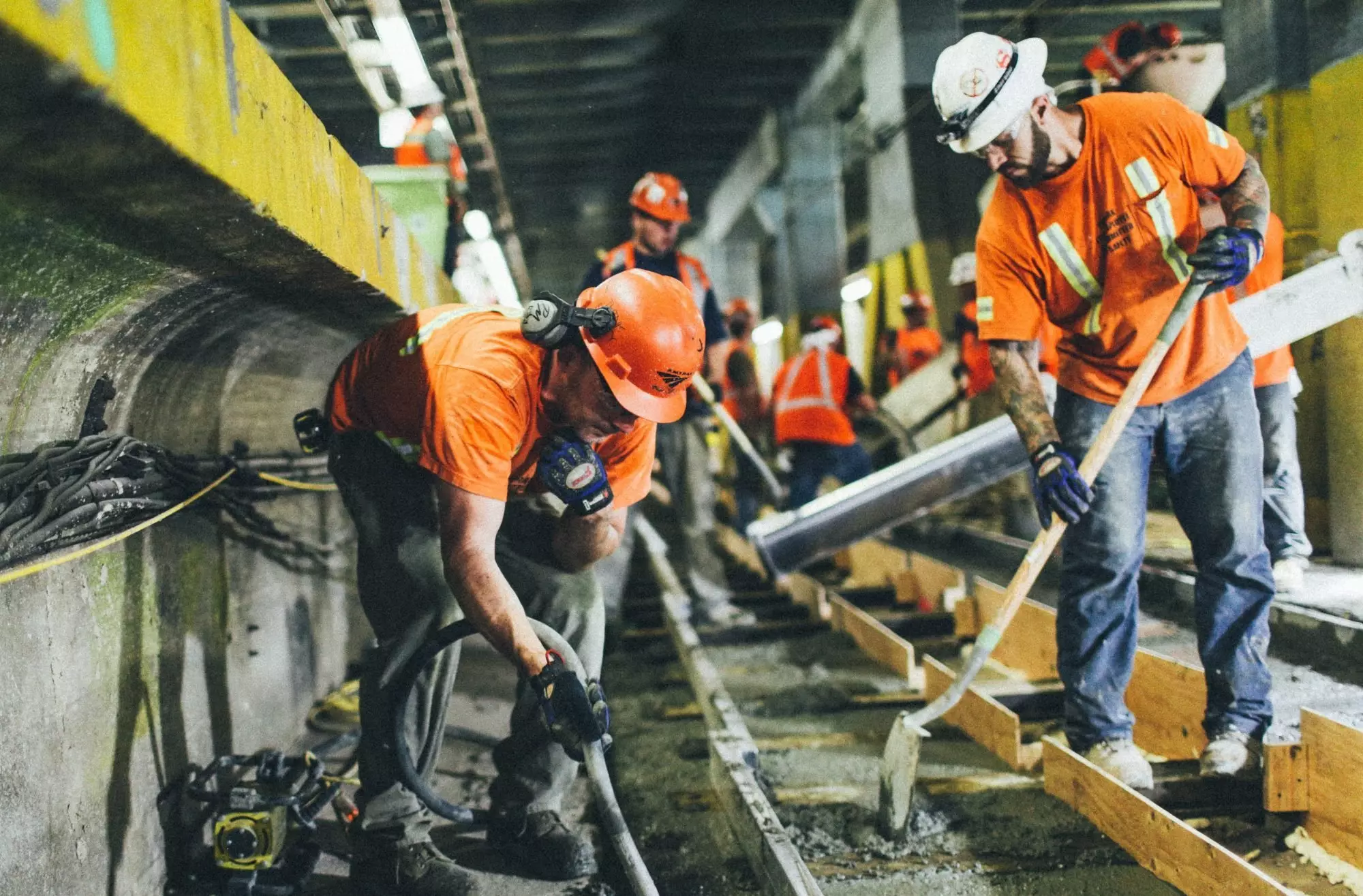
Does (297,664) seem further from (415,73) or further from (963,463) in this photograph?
(415,73)

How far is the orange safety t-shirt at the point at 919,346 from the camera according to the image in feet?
31.0

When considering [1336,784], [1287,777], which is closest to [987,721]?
[1287,777]

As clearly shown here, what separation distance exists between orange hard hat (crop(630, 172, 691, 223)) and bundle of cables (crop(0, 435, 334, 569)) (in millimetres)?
2626

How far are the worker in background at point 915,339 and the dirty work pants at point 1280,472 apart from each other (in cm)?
544

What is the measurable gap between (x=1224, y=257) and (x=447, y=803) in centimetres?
252

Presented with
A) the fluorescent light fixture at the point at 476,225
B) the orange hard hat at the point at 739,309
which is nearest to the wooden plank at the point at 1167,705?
→ the orange hard hat at the point at 739,309

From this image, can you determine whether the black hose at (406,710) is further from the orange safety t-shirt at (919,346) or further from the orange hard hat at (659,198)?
the orange safety t-shirt at (919,346)

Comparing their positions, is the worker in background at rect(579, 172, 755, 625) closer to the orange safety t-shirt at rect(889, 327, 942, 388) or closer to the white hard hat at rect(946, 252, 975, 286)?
the white hard hat at rect(946, 252, 975, 286)

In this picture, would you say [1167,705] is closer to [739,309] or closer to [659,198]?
[659,198]

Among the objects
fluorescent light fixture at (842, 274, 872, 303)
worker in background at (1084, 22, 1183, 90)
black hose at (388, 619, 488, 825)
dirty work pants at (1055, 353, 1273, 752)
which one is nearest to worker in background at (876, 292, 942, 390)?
fluorescent light fixture at (842, 274, 872, 303)

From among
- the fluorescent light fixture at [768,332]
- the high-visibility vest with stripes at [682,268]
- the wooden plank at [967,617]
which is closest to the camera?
the wooden plank at [967,617]

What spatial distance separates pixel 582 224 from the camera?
20656 mm

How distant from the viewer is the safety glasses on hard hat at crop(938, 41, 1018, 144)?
255 cm

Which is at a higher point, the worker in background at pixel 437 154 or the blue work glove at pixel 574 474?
the worker in background at pixel 437 154
